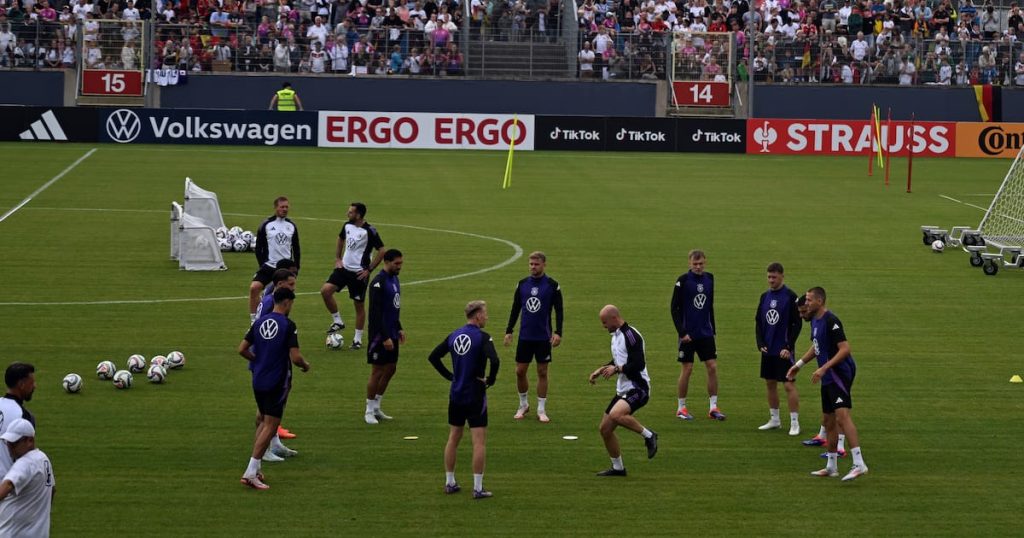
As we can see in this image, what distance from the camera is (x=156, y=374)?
17.7m

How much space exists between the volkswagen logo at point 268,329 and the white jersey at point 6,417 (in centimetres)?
340

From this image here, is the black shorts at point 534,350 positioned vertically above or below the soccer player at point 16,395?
below

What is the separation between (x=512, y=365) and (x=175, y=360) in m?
4.60

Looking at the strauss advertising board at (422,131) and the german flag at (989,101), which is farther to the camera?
the german flag at (989,101)

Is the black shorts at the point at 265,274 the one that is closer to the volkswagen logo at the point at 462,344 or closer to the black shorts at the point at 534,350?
the black shorts at the point at 534,350

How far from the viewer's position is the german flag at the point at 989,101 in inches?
2239

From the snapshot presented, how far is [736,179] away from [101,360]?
27437 millimetres

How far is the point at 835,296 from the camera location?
24.7 metres

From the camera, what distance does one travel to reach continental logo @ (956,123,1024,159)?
51.7 meters

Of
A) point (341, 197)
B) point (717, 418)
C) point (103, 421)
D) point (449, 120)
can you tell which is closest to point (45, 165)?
point (341, 197)

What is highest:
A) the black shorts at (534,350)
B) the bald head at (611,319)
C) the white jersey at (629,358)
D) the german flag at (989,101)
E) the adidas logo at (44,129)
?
the german flag at (989,101)

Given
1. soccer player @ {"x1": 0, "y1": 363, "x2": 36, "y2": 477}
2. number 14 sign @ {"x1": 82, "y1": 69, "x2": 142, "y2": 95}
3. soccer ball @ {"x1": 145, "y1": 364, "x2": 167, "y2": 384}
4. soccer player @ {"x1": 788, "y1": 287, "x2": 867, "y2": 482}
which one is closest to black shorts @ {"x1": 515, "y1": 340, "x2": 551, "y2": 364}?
soccer player @ {"x1": 788, "y1": 287, "x2": 867, "y2": 482}

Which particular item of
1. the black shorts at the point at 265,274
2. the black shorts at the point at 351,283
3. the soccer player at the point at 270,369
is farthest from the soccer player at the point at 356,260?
the soccer player at the point at 270,369

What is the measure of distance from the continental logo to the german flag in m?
5.47
